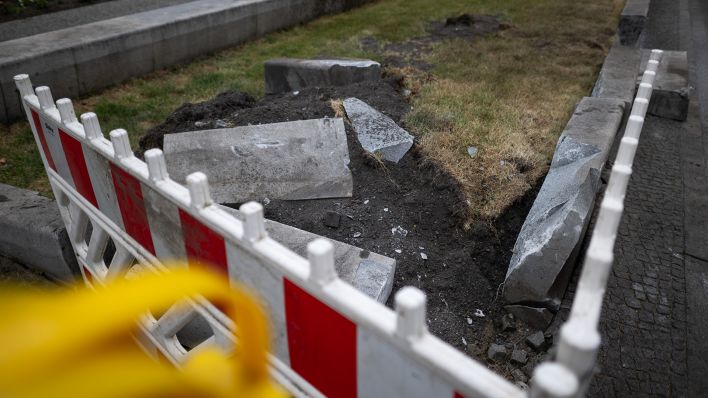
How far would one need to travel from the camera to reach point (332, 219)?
3.75 m

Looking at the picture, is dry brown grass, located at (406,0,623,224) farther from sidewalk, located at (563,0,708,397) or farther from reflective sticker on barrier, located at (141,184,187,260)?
reflective sticker on barrier, located at (141,184,187,260)

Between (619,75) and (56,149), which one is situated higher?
(56,149)

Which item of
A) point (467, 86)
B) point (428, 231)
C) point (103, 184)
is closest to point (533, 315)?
point (428, 231)

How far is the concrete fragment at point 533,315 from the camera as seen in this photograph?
323 cm

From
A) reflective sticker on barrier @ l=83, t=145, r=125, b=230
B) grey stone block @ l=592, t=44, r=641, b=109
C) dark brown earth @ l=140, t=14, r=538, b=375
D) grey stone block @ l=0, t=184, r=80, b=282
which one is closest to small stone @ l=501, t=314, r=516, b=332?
dark brown earth @ l=140, t=14, r=538, b=375

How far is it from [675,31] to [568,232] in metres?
10.4

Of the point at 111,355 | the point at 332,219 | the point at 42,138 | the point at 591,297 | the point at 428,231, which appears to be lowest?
the point at 428,231

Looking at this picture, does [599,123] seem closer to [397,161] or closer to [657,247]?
[657,247]

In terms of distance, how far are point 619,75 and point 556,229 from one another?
4.29m

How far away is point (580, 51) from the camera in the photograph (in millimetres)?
8508

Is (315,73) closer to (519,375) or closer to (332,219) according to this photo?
(332,219)

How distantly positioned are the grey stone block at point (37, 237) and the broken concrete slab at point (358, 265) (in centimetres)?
127

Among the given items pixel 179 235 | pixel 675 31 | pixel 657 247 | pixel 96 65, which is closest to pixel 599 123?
pixel 657 247

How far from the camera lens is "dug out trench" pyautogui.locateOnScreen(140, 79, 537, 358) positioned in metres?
3.35
